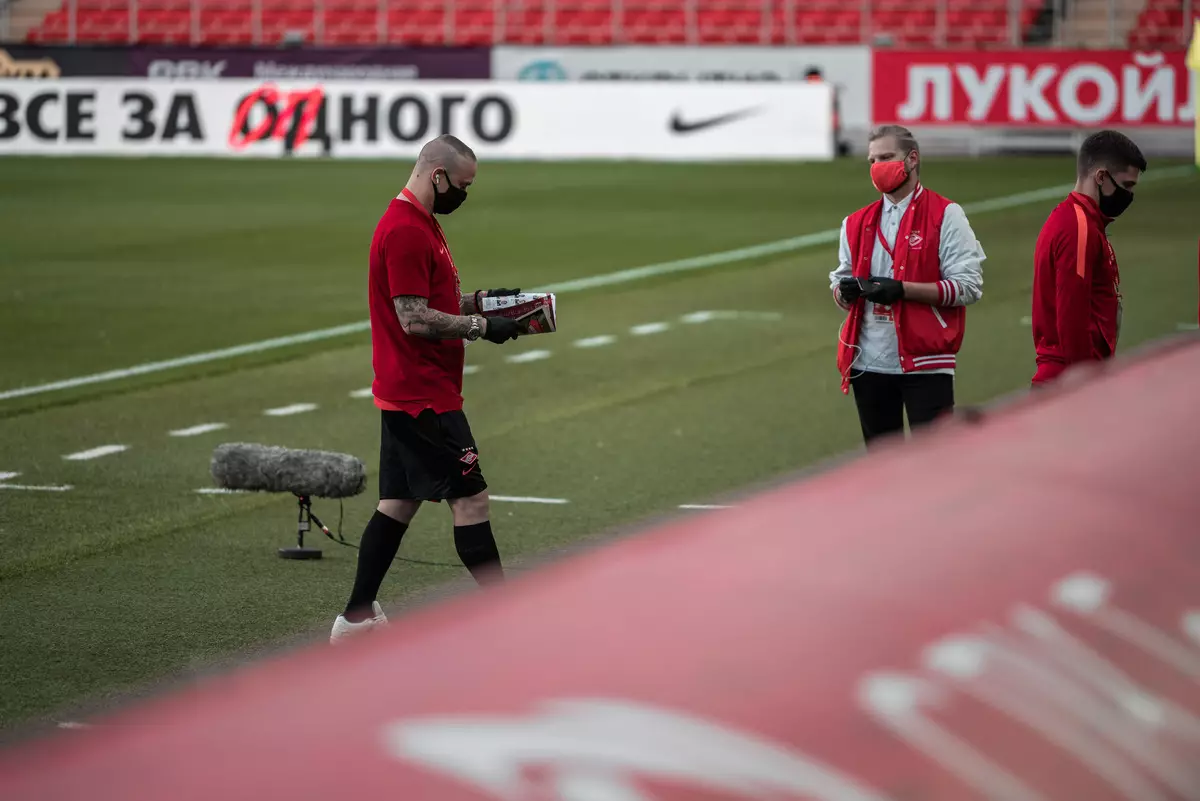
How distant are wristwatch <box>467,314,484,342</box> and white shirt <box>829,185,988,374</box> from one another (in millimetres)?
1558

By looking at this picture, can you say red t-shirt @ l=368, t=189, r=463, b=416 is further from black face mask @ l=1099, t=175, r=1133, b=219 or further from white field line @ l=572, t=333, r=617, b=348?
white field line @ l=572, t=333, r=617, b=348

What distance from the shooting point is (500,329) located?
7.45m

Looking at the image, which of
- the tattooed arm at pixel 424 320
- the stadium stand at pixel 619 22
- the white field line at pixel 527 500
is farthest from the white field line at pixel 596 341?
the stadium stand at pixel 619 22

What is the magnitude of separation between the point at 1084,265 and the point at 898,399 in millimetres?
1013

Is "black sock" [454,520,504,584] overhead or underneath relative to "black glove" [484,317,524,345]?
underneath

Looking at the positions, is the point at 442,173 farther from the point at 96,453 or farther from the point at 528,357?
the point at 528,357

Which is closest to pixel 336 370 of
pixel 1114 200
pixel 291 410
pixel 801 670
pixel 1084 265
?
pixel 291 410

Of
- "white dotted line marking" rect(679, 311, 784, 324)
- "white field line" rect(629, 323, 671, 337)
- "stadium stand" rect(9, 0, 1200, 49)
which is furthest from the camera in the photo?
"stadium stand" rect(9, 0, 1200, 49)

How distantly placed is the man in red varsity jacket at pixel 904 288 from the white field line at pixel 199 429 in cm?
579

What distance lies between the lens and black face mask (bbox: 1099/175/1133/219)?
7.79 metres

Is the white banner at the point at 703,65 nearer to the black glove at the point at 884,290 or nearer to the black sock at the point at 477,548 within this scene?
the black glove at the point at 884,290

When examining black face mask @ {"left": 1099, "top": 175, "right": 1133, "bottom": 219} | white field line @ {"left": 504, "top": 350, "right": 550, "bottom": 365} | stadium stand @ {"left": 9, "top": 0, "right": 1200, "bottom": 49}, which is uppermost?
stadium stand @ {"left": 9, "top": 0, "right": 1200, "bottom": 49}

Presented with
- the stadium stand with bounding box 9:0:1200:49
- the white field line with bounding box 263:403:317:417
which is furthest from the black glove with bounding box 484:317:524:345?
the stadium stand with bounding box 9:0:1200:49

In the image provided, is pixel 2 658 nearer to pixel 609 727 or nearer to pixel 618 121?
pixel 609 727
